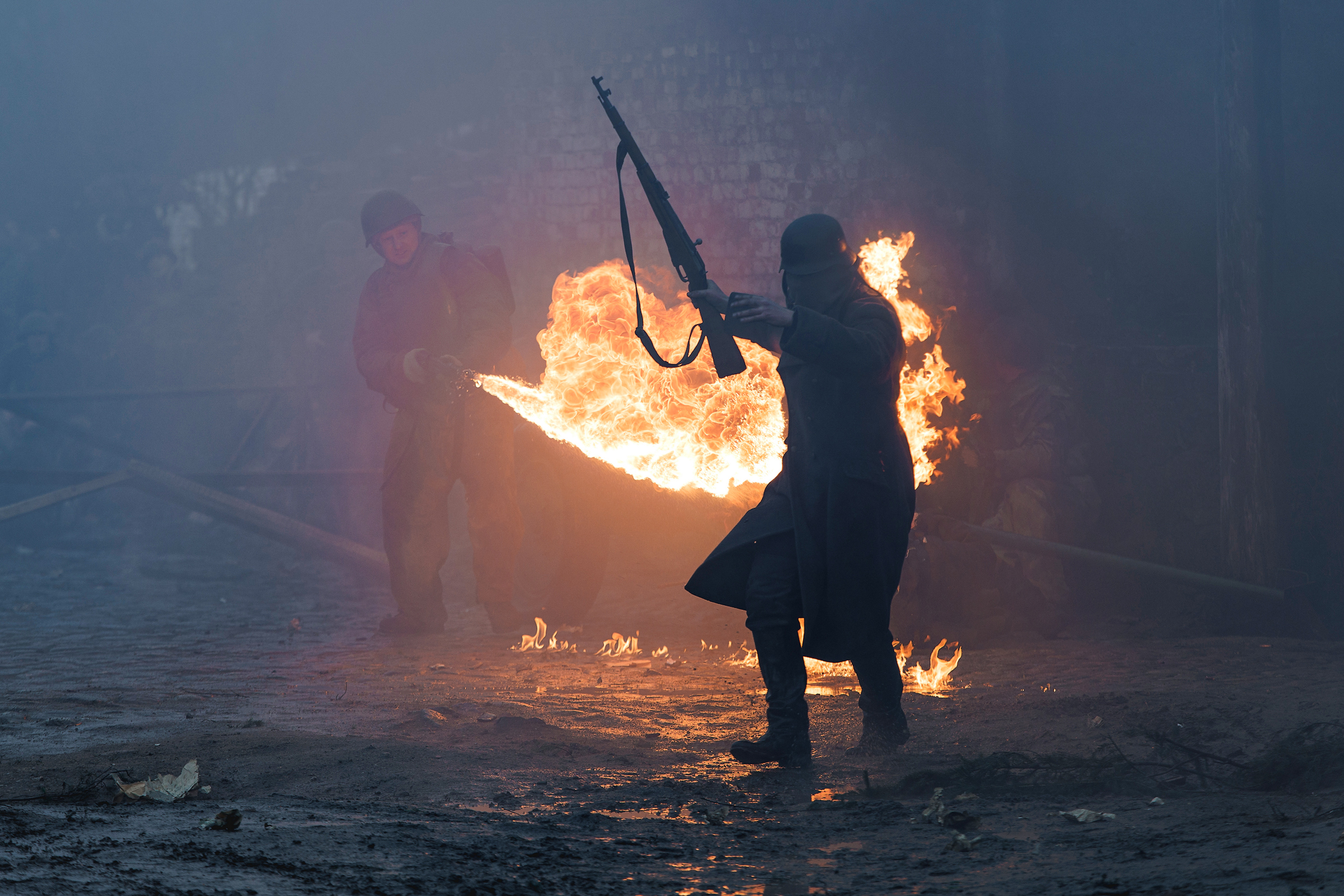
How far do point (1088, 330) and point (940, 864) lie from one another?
7.25 meters

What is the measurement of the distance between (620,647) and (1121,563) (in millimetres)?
3195

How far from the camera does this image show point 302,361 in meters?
12.7

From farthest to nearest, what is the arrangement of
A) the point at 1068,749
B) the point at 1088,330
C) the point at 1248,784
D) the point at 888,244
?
the point at 1088,330 → the point at 888,244 → the point at 1068,749 → the point at 1248,784

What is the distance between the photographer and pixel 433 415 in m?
7.12

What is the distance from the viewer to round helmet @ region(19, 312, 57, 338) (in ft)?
45.5

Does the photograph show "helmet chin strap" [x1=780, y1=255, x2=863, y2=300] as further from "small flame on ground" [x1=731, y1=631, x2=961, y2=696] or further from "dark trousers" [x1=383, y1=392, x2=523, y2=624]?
"dark trousers" [x1=383, y1=392, x2=523, y2=624]

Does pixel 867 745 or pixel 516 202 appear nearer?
pixel 867 745

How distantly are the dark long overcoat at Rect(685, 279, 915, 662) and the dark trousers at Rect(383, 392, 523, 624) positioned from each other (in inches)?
140

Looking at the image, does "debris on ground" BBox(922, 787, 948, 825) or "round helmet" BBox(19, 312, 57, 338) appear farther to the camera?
"round helmet" BBox(19, 312, 57, 338)

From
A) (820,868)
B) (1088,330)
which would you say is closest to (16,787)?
(820,868)

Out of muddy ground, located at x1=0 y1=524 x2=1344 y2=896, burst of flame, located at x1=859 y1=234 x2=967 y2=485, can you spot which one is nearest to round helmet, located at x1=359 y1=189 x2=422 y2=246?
muddy ground, located at x1=0 y1=524 x2=1344 y2=896

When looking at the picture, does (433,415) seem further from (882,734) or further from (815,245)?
(882,734)

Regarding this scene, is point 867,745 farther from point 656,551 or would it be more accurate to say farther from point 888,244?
point 656,551

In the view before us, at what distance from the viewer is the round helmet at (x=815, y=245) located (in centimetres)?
407
